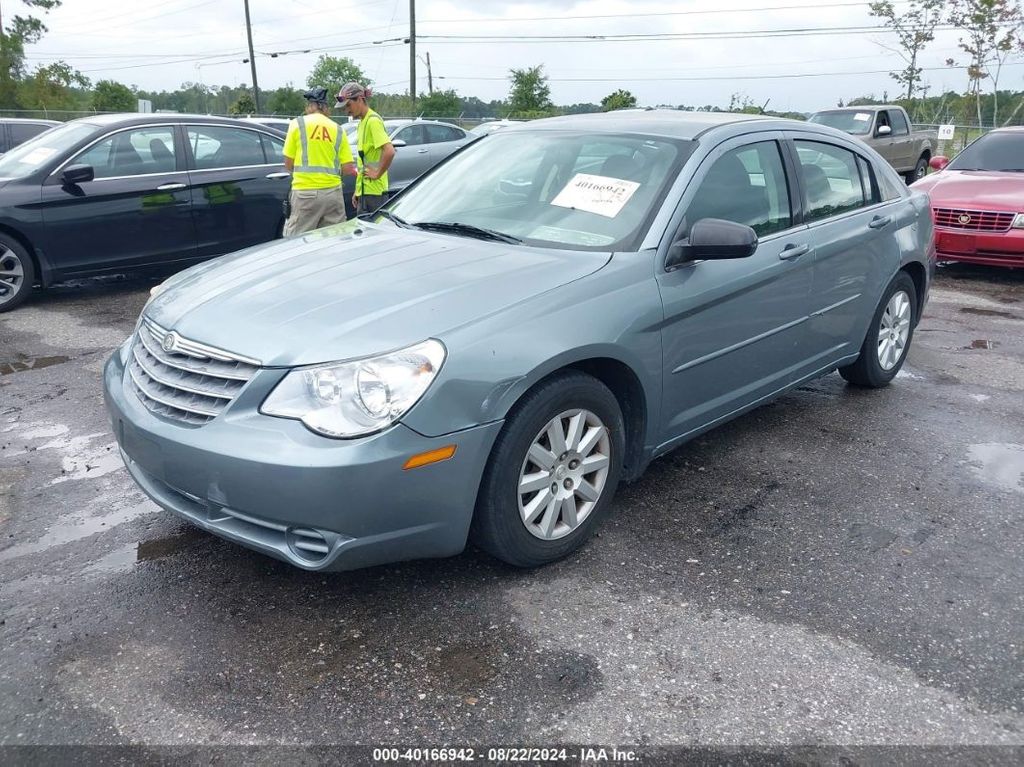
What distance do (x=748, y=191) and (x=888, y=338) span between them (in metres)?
1.86

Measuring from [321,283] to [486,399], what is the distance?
88 centimetres

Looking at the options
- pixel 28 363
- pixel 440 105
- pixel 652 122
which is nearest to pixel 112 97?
pixel 440 105

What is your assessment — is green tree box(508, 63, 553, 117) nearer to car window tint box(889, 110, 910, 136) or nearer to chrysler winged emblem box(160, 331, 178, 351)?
car window tint box(889, 110, 910, 136)

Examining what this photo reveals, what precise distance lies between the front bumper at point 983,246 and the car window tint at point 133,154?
24.6 feet

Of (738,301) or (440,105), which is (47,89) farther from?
(738,301)

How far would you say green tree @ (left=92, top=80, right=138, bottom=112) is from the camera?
4587 cm

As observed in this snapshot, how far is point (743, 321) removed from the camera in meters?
3.90

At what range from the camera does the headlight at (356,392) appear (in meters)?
2.68

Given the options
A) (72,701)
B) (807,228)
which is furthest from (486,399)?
(807,228)

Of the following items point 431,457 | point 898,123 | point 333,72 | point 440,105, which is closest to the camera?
point 431,457

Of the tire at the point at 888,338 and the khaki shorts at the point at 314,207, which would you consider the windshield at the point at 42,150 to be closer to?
the khaki shorts at the point at 314,207

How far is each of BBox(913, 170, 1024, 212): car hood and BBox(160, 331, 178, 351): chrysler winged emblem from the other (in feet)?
25.4

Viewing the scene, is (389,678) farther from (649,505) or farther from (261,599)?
(649,505)

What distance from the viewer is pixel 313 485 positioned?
103 inches
